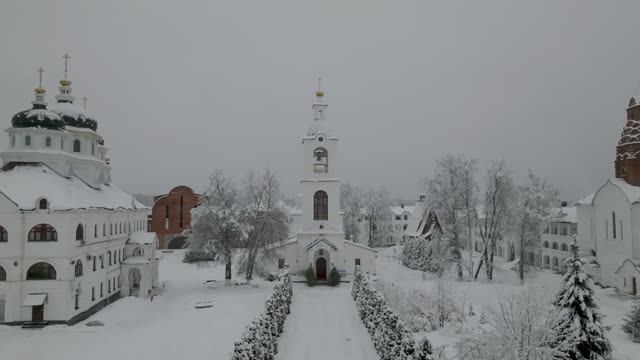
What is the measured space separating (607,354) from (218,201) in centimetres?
2814

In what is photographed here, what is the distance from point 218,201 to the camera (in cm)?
3697

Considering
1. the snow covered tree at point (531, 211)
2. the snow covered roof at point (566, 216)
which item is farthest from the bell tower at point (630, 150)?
the snow covered roof at point (566, 216)

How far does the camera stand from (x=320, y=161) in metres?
42.4

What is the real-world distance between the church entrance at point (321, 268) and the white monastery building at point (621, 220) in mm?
23457

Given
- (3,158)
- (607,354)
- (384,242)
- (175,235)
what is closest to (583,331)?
(607,354)

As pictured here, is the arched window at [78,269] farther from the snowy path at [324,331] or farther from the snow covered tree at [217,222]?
the snowy path at [324,331]

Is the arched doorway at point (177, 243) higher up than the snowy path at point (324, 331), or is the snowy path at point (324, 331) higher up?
the arched doorway at point (177, 243)

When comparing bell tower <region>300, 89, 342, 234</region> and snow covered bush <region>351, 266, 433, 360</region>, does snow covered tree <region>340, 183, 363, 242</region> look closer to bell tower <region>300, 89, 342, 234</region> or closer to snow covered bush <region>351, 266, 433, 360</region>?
bell tower <region>300, 89, 342, 234</region>

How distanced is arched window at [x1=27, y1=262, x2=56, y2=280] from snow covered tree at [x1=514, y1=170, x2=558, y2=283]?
1385 inches

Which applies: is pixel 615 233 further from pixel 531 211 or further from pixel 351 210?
pixel 351 210

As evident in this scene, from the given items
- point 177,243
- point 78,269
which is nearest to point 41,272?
point 78,269

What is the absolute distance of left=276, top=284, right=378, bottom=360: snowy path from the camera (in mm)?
20062

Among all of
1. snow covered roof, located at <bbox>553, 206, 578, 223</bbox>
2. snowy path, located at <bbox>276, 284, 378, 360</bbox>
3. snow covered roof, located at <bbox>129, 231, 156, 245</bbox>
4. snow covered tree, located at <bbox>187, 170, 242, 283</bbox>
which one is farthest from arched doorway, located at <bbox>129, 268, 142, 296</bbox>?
snow covered roof, located at <bbox>553, 206, 578, 223</bbox>

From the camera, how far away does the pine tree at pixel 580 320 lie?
1650cm
